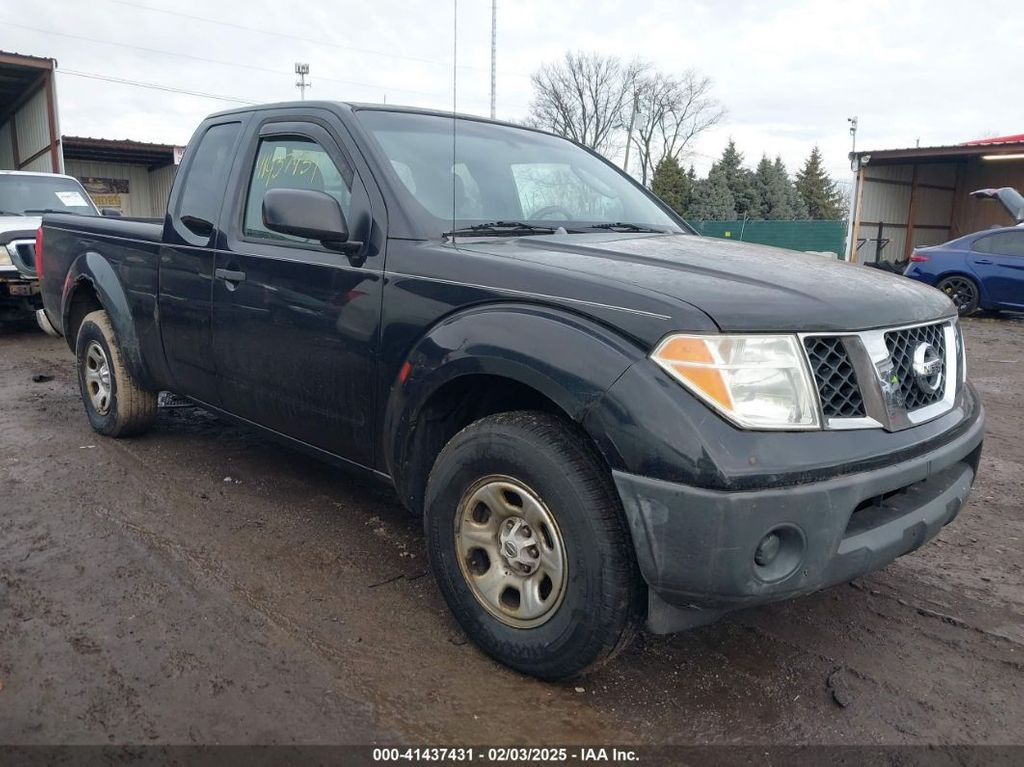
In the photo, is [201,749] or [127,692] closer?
[201,749]

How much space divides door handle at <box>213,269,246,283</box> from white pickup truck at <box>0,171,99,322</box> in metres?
5.89

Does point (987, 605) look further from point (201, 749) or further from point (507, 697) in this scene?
point (201, 749)

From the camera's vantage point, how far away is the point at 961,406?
9.15ft

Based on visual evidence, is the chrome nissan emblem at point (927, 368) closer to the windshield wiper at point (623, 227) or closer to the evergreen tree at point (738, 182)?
the windshield wiper at point (623, 227)

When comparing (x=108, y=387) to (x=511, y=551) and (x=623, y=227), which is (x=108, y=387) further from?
(x=511, y=551)

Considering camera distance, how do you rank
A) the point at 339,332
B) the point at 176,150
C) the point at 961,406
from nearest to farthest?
the point at 961,406
the point at 339,332
the point at 176,150

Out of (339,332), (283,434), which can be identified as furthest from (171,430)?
(339,332)

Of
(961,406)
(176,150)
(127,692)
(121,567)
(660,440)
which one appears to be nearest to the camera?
(660,440)

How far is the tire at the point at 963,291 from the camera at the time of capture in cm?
1244

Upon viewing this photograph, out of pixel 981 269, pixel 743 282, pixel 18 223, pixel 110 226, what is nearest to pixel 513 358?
pixel 743 282

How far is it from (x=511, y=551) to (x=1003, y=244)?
12362 mm

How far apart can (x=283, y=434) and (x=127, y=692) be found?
4.37 ft

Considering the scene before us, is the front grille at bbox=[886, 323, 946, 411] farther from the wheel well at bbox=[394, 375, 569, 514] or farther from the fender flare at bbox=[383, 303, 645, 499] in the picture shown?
the wheel well at bbox=[394, 375, 569, 514]

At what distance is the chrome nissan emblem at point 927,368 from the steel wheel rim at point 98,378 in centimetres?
430
